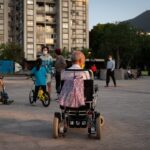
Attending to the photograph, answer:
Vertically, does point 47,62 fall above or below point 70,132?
above

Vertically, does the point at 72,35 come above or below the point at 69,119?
above

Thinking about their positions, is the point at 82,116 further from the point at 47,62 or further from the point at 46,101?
the point at 47,62

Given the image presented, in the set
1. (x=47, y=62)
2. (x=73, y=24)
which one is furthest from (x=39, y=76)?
(x=73, y=24)

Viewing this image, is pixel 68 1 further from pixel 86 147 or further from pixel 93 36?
pixel 86 147

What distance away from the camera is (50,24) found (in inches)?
4350

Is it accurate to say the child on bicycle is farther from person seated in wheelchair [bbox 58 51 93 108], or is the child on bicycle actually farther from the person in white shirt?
person seated in wheelchair [bbox 58 51 93 108]

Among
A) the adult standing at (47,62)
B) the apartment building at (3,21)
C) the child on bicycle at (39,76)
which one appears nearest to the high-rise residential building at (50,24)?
the apartment building at (3,21)

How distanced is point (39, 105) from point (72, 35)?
9620 centimetres

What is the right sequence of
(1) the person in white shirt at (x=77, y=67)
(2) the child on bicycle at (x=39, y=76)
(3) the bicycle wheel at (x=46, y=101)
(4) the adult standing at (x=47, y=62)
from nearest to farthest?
(1) the person in white shirt at (x=77, y=67)
(3) the bicycle wheel at (x=46, y=101)
(2) the child on bicycle at (x=39, y=76)
(4) the adult standing at (x=47, y=62)

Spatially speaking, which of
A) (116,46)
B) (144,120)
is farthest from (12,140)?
(116,46)

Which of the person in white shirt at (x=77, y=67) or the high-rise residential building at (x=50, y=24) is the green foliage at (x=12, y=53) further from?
the person in white shirt at (x=77, y=67)

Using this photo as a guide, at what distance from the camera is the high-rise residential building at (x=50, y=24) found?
108812mm

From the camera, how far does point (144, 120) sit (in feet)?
37.5

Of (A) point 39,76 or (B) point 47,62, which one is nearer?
(A) point 39,76
